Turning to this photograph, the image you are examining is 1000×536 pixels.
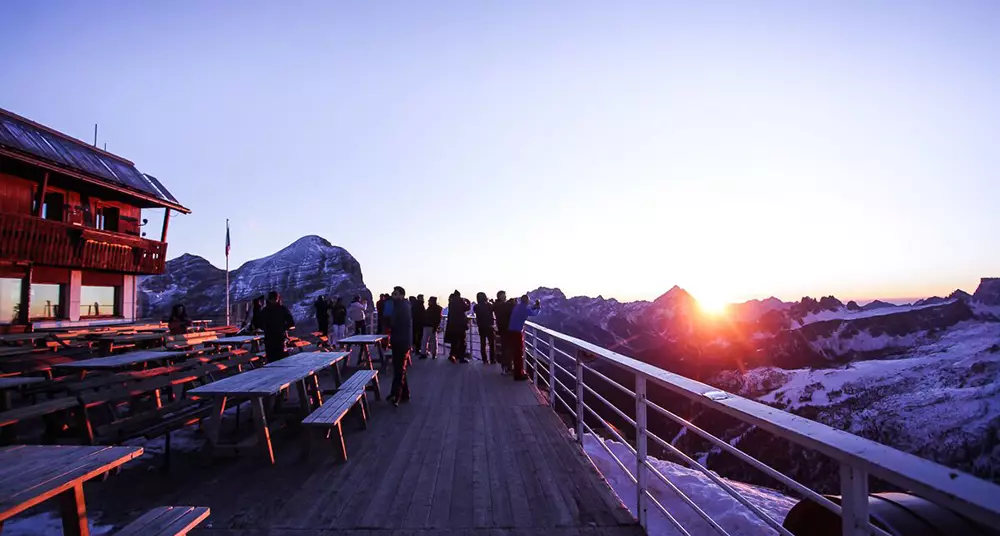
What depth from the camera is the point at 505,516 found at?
3869 mm

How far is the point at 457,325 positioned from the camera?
46.5 feet

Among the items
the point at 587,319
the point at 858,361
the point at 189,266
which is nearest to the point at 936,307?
the point at 858,361

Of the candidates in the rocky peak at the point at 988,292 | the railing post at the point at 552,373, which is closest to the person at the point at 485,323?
the railing post at the point at 552,373

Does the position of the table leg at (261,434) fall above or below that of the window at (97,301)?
below

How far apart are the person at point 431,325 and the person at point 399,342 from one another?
5.59 metres

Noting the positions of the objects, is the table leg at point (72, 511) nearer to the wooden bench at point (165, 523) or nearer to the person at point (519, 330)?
the wooden bench at point (165, 523)

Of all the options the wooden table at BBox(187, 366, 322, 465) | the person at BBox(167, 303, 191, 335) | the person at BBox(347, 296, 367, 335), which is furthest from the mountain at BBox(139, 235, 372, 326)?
the wooden table at BBox(187, 366, 322, 465)

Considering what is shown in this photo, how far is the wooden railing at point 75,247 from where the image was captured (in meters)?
18.1

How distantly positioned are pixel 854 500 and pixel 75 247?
2573 centimetres

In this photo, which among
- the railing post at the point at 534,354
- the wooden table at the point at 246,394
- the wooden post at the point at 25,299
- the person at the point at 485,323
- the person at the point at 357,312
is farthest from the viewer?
the wooden post at the point at 25,299

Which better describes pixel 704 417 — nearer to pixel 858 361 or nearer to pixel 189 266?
pixel 858 361

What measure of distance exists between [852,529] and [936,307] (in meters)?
200

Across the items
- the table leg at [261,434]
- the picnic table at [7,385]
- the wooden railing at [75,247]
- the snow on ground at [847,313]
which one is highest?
the wooden railing at [75,247]

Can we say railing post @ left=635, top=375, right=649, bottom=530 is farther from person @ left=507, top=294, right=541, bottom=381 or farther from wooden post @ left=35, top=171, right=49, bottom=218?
wooden post @ left=35, top=171, right=49, bottom=218
